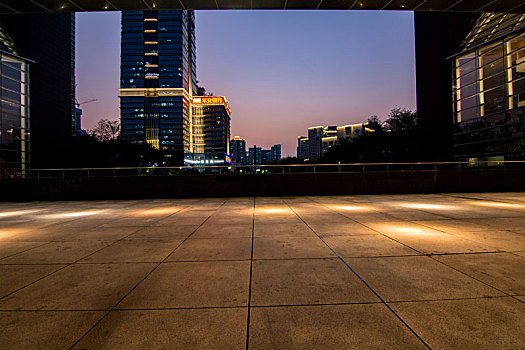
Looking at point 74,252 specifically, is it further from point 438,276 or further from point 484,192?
point 484,192

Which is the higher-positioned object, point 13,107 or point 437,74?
point 437,74

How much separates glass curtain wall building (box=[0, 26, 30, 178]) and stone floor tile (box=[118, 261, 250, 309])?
4986 cm

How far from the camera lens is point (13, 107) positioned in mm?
41844

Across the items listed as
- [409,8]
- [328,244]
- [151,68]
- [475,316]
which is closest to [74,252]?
[328,244]

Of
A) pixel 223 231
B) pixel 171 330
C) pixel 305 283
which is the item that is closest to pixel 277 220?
pixel 223 231

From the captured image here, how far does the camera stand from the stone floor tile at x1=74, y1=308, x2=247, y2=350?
7.44 feet

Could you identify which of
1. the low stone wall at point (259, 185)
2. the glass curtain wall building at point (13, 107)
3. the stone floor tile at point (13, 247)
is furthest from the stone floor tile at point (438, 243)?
the glass curtain wall building at point (13, 107)

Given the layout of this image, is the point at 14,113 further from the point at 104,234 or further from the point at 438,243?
the point at 438,243

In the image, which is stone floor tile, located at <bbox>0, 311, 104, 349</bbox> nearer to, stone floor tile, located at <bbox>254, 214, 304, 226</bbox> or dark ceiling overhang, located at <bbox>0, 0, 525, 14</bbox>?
stone floor tile, located at <bbox>254, 214, 304, 226</bbox>

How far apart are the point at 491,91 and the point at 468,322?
139ft

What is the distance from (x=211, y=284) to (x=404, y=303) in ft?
8.20

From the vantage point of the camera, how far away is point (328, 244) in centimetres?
536

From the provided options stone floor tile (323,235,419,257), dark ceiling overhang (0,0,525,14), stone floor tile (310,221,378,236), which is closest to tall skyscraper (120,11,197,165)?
dark ceiling overhang (0,0,525,14)

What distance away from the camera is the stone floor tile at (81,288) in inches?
119
